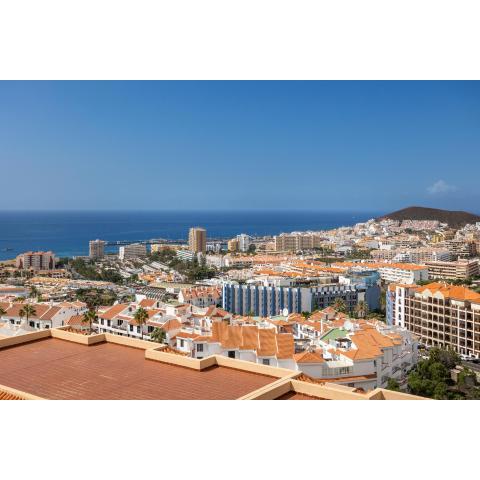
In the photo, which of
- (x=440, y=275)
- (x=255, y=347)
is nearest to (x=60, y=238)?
(x=440, y=275)

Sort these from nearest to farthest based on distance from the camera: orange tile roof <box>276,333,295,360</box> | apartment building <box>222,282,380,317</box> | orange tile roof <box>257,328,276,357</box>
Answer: orange tile roof <box>276,333,295,360</box>
orange tile roof <box>257,328,276,357</box>
apartment building <box>222,282,380,317</box>

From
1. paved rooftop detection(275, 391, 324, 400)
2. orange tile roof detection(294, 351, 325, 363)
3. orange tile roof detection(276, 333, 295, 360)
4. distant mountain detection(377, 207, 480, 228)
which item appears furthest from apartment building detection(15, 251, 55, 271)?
distant mountain detection(377, 207, 480, 228)

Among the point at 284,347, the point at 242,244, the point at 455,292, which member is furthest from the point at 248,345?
the point at 242,244

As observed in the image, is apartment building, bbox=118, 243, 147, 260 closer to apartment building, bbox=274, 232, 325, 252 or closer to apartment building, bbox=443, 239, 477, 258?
apartment building, bbox=274, 232, 325, 252

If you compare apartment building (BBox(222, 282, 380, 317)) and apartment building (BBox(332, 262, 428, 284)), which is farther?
apartment building (BBox(332, 262, 428, 284))

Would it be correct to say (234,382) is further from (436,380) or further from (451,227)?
(451,227)

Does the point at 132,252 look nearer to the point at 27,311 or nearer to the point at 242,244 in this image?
the point at 242,244

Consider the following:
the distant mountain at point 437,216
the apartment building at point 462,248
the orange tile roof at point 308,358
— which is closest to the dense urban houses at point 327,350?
the orange tile roof at point 308,358
